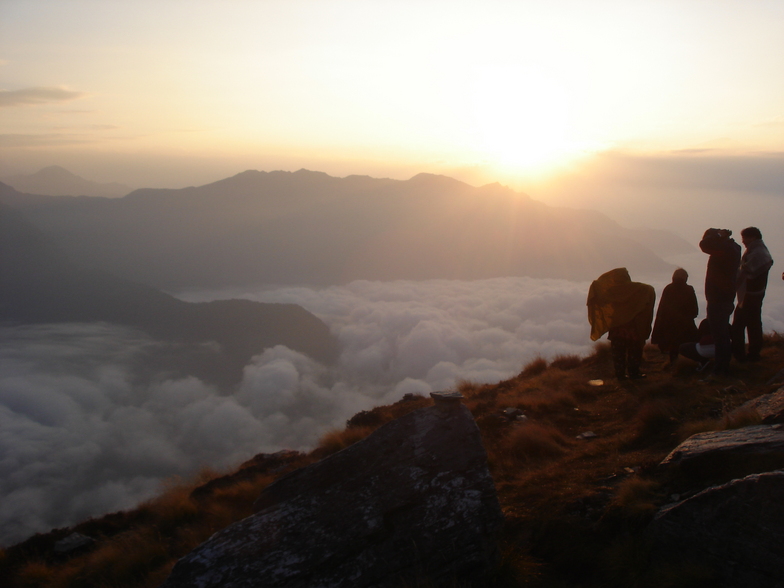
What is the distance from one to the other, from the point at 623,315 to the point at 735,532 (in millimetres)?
5962

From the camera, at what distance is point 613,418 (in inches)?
291

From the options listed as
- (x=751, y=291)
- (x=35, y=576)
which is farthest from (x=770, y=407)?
(x=35, y=576)

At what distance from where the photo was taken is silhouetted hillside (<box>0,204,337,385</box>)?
14962cm

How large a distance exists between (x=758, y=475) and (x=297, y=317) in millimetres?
164652

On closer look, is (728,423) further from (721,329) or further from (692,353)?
(692,353)

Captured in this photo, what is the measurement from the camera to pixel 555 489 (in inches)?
201

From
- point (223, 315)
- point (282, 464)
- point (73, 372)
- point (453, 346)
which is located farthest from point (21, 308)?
point (282, 464)

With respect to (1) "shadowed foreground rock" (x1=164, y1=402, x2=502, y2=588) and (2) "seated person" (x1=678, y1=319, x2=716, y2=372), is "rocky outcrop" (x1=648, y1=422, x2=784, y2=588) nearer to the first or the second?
(1) "shadowed foreground rock" (x1=164, y1=402, x2=502, y2=588)

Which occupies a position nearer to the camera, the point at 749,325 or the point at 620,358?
the point at 749,325

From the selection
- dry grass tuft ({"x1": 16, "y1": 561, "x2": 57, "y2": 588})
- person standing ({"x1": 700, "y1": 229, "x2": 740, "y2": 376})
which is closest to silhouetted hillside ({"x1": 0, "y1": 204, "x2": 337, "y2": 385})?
dry grass tuft ({"x1": 16, "y1": 561, "x2": 57, "y2": 588})

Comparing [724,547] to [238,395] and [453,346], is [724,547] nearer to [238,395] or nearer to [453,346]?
[238,395]

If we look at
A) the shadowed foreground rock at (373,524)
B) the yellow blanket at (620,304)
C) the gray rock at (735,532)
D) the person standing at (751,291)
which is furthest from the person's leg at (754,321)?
the shadowed foreground rock at (373,524)

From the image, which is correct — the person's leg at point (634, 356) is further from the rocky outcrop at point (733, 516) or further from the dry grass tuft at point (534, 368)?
the rocky outcrop at point (733, 516)

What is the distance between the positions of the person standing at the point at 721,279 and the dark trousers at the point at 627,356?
4.92ft
